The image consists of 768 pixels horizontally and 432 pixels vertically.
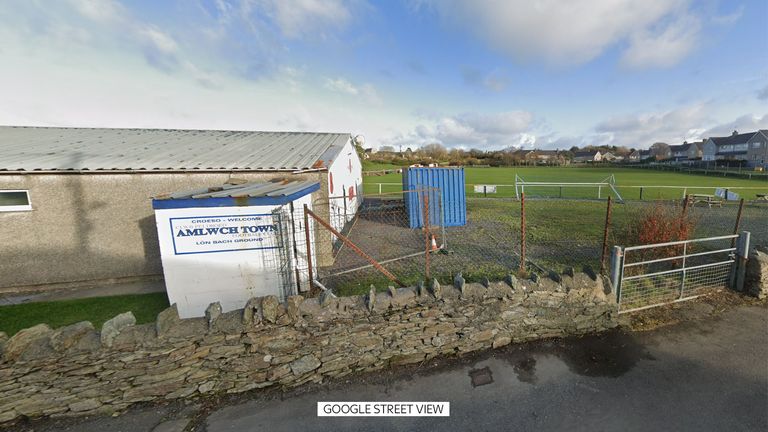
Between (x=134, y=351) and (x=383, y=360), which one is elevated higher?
(x=134, y=351)

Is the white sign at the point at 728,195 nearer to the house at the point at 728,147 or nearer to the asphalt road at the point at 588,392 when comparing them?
the asphalt road at the point at 588,392

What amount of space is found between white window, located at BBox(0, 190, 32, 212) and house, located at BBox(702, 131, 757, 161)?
99.4 m

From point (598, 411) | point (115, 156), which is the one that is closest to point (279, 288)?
point (598, 411)

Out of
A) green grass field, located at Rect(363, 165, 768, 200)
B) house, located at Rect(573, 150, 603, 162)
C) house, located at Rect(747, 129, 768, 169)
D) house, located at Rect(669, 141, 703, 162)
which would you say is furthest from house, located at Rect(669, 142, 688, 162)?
green grass field, located at Rect(363, 165, 768, 200)

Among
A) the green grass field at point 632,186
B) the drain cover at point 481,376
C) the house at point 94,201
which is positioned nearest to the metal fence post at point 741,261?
the drain cover at point 481,376

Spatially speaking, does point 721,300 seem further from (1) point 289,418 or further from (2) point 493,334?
(1) point 289,418

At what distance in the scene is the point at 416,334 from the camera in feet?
12.6

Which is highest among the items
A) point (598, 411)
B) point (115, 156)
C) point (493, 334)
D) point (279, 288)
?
point (115, 156)

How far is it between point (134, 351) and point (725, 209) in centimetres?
2281

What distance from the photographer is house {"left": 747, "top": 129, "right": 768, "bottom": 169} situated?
54.7 metres

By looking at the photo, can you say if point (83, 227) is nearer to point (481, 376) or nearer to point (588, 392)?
point (481, 376)

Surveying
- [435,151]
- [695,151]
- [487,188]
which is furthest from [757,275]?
[695,151]

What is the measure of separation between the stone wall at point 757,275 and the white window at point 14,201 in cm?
1525

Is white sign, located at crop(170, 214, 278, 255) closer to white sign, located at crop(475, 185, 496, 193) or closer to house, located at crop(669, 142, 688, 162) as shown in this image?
white sign, located at crop(475, 185, 496, 193)
